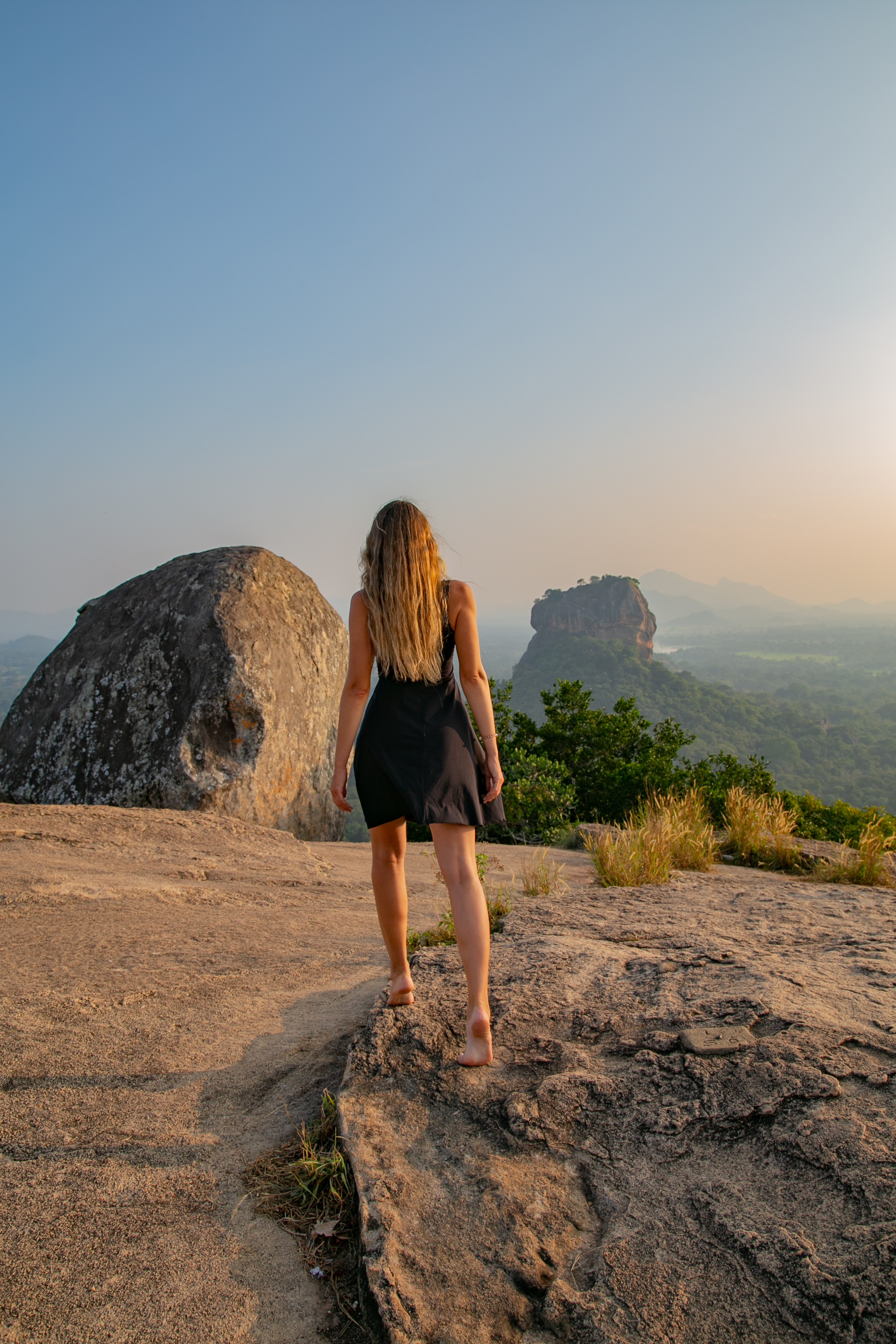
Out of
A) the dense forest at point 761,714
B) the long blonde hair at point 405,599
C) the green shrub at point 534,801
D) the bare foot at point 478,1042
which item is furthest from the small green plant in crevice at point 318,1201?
the dense forest at point 761,714

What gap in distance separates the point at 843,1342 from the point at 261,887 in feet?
16.5

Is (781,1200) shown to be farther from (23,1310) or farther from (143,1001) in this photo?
(143,1001)

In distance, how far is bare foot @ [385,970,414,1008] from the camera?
3.19 meters

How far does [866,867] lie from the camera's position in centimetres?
720

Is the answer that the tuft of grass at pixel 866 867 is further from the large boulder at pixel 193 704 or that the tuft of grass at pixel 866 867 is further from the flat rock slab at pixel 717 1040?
the large boulder at pixel 193 704

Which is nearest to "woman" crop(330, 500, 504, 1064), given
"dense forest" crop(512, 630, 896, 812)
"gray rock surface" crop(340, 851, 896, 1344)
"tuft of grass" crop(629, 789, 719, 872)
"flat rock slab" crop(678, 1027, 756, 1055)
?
"gray rock surface" crop(340, 851, 896, 1344)

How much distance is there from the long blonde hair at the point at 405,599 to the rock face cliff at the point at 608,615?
3736 inches

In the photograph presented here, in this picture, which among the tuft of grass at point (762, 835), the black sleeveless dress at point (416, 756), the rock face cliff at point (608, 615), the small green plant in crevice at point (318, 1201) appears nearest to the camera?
the small green plant in crevice at point (318, 1201)

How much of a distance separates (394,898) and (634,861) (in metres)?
4.10

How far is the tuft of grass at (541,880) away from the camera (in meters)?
6.04

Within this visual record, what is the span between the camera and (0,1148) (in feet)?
8.09

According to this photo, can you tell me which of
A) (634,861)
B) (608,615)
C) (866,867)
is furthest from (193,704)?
(608,615)

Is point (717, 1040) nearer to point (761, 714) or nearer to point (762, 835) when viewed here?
point (762, 835)

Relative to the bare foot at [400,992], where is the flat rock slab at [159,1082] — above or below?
below
